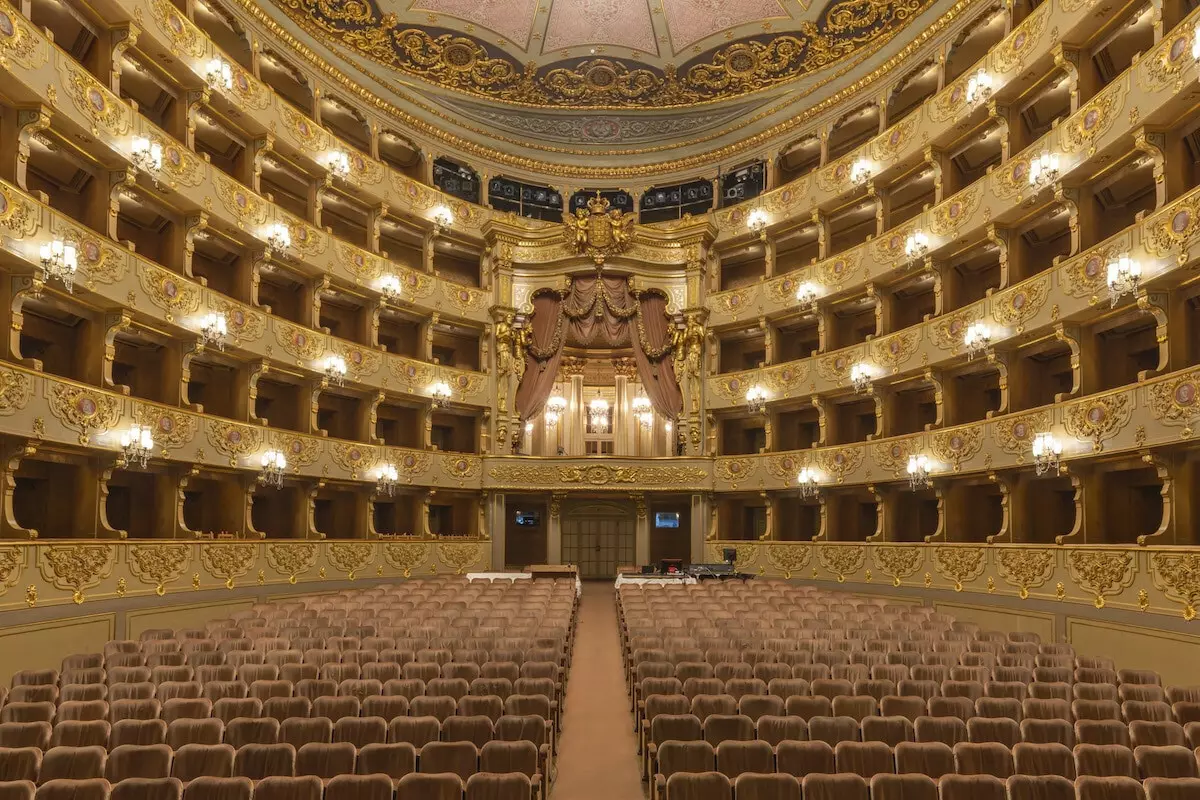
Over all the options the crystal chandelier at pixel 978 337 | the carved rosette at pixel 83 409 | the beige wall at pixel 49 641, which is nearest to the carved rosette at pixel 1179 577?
the crystal chandelier at pixel 978 337

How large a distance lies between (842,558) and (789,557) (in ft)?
6.33

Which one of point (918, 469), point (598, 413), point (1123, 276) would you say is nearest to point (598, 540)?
point (598, 413)

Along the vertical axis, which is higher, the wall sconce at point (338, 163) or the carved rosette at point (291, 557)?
the wall sconce at point (338, 163)

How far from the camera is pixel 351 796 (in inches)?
210

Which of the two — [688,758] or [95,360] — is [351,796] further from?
[95,360]

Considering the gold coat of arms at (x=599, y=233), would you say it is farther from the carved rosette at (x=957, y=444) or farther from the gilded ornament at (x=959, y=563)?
the gilded ornament at (x=959, y=563)

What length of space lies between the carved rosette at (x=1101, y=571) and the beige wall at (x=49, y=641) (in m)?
15.4

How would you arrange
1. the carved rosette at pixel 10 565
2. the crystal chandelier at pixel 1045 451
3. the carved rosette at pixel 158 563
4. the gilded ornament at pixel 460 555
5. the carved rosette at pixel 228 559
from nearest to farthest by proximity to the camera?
the carved rosette at pixel 10 565, the carved rosette at pixel 158 563, the crystal chandelier at pixel 1045 451, the carved rosette at pixel 228 559, the gilded ornament at pixel 460 555

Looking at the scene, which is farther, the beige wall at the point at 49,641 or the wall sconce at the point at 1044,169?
the wall sconce at the point at 1044,169

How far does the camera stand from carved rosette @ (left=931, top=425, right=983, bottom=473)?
59.8ft

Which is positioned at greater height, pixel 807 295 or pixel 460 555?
pixel 807 295

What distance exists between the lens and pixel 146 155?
1544cm

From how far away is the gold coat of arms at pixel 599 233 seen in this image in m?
26.8

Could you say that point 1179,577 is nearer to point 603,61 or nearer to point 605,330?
point 605,330
